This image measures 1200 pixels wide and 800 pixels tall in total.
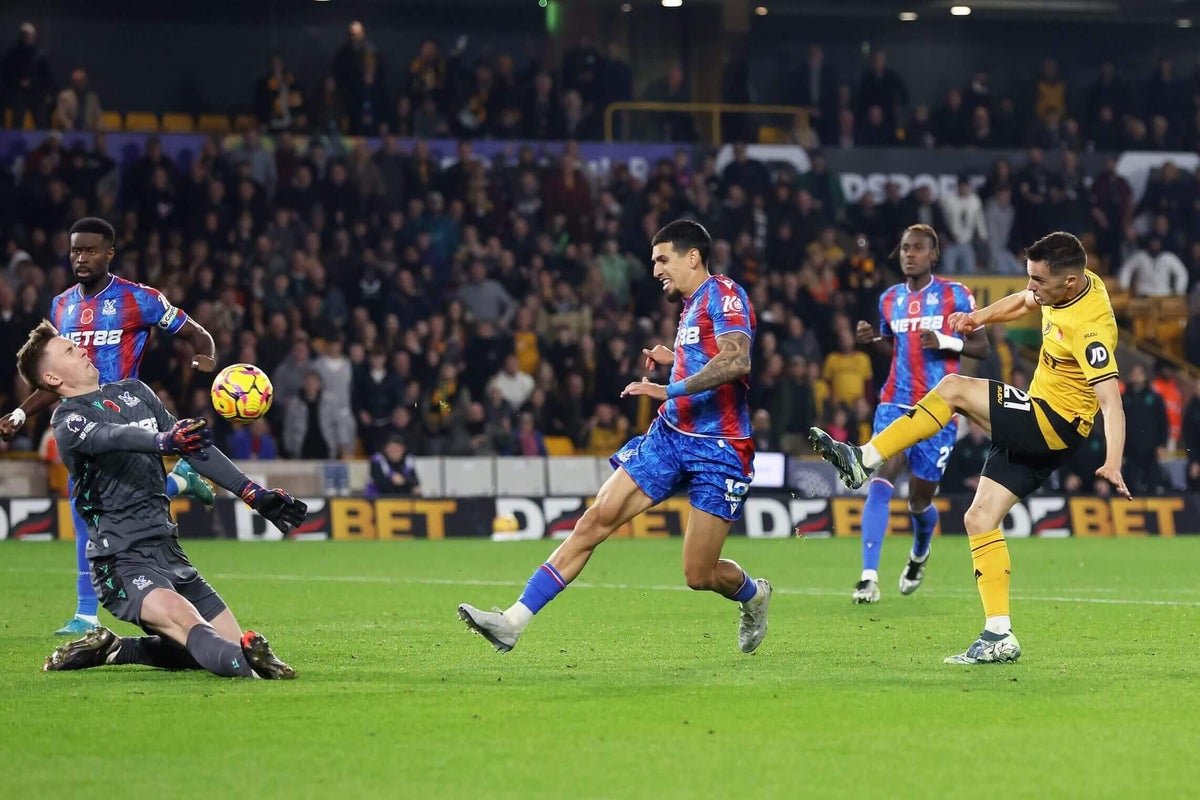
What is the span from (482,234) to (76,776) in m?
20.5

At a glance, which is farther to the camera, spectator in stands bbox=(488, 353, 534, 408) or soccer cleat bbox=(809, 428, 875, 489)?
spectator in stands bbox=(488, 353, 534, 408)

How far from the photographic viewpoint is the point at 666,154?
2853 cm

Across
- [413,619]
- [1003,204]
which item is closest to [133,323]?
[413,619]

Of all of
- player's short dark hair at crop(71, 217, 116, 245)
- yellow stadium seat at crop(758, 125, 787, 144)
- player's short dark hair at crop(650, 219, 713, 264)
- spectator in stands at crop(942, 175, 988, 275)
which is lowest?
player's short dark hair at crop(650, 219, 713, 264)

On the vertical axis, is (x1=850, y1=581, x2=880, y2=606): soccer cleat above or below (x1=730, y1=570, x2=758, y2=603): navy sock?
below

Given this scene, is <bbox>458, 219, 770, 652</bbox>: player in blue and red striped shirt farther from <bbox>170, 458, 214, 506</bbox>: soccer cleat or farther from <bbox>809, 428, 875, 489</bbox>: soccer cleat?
<bbox>170, 458, 214, 506</bbox>: soccer cleat

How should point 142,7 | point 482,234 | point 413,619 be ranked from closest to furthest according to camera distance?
point 413,619 → point 482,234 → point 142,7

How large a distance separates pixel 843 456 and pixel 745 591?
0.90m

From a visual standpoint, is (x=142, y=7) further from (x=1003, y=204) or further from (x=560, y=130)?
(x=1003, y=204)

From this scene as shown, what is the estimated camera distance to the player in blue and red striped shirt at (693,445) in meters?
8.56

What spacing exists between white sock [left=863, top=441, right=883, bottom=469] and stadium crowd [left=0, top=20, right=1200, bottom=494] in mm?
13888

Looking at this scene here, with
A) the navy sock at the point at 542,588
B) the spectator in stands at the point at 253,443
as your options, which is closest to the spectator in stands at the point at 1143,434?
the spectator in stands at the point at 253,443

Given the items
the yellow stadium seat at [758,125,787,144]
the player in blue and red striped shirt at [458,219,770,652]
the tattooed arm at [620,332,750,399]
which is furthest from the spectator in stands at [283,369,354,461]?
the tattooed arm at [620,332,750,399]

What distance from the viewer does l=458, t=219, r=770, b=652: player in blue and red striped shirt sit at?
8.56m
